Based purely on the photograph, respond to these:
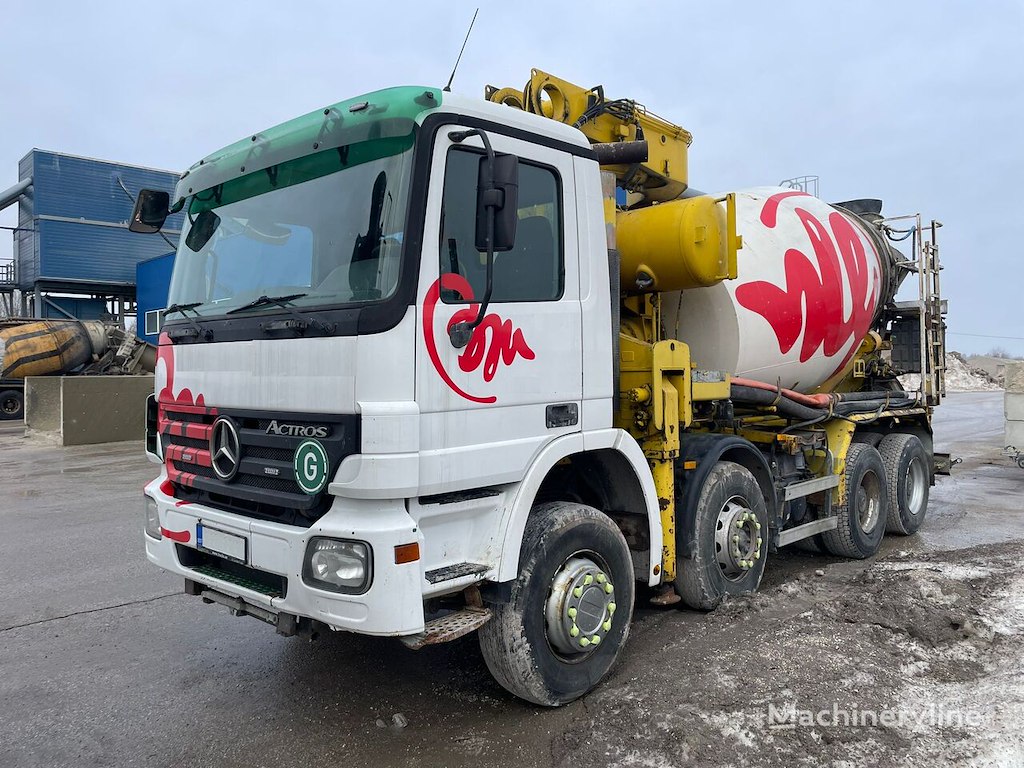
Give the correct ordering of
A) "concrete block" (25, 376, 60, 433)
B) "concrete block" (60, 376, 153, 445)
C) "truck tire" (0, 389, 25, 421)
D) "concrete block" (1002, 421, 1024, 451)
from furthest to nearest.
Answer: "truck tire" (0, 389, 25, 421)
"concrete block" (25, 376, 60, 433)
"concrete block" (60, 376, 153, 445)
"concrete block" (1002, 421, 1024, 451)

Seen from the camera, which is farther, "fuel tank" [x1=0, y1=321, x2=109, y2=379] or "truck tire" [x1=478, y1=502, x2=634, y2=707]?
"fuel tank" [x1=0, y1=321, x2=109, y2=379]

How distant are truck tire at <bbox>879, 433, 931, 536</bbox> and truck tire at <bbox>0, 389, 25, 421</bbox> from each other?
963 inches

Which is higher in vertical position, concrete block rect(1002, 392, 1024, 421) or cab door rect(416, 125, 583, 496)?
cab door rect(416, 125, 583, 496)

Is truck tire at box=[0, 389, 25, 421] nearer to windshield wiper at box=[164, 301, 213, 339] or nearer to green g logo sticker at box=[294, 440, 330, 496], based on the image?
windshield wiper at box=[164, 301, 213, 339]

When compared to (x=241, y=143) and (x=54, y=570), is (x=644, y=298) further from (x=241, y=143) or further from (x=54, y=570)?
(x=54, y=570)

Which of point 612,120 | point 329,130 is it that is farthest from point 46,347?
point 329,130

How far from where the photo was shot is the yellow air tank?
14.7 feet

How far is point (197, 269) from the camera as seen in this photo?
3895 millimetres

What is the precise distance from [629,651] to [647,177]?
10.5ft

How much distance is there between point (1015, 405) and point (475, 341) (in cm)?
1128

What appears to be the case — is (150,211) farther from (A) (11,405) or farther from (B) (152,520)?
(A) (11,405)

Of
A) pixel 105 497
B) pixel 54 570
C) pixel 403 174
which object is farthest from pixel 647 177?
pixel 105 497

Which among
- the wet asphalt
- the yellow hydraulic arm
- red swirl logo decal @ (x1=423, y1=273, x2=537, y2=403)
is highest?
the yellow hydraulic arm

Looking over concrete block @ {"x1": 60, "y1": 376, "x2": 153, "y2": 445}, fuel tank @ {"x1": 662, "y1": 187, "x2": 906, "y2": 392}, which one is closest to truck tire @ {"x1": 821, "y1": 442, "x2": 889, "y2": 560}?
fuel tank @ {"x1": 662, "y1": 187, "x2": 906, "y2": 392}
